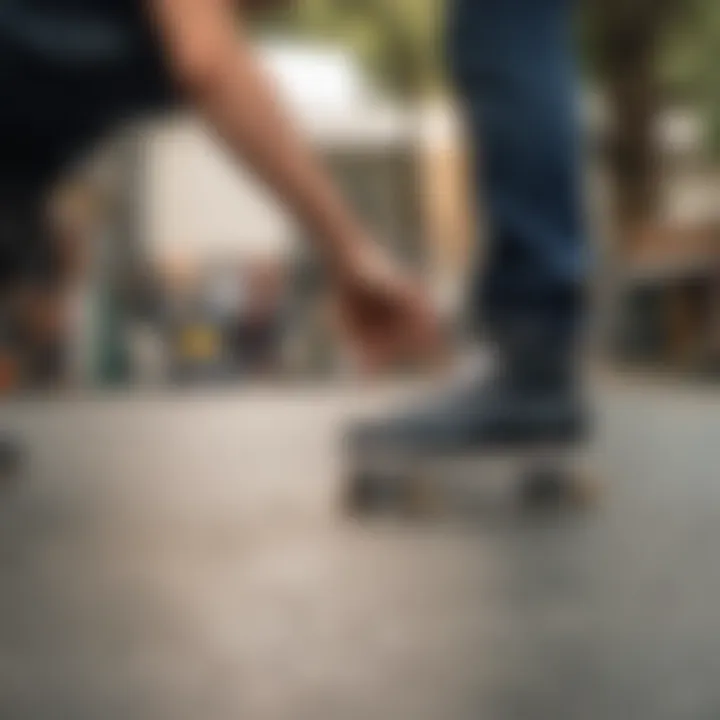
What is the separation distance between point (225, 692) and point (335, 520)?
1.26 ft

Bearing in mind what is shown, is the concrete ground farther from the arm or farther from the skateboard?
the arm

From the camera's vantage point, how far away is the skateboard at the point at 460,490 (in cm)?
92

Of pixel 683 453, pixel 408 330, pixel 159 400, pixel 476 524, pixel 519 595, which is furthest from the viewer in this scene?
pixel 159 400

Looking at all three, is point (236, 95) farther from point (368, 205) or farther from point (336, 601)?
point (336, 601)

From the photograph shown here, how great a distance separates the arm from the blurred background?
30mm

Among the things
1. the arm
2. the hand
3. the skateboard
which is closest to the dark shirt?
the arm

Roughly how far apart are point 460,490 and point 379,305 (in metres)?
0.15

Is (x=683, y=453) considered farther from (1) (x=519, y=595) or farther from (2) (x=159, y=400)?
(2) (x=159, y=400)

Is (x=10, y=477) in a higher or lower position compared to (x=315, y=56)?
lower

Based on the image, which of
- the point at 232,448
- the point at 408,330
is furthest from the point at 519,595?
the point at 232,448

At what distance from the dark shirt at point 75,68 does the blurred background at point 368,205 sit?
0.05 m

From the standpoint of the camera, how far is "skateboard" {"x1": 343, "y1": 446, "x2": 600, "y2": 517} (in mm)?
919

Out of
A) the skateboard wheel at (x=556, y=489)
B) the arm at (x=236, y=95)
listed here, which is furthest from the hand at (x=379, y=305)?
the skateboard wheel at (x=556, y=489)

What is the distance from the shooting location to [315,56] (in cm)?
119
